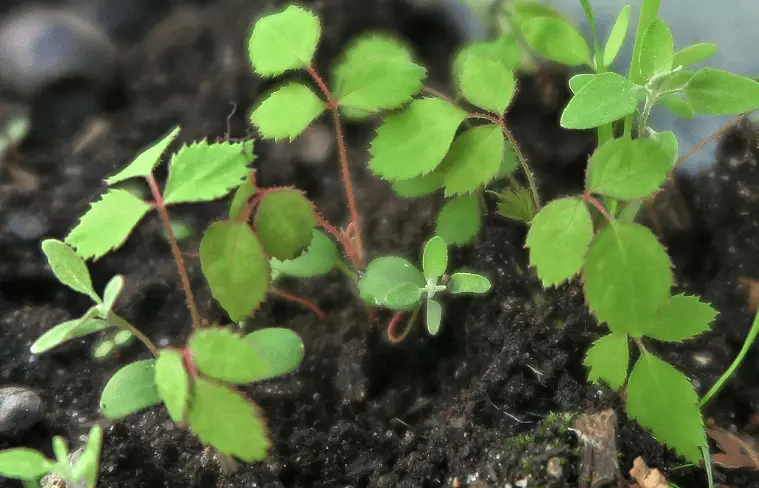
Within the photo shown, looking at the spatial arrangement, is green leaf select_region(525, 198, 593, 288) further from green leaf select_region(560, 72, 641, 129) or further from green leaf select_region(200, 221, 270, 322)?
green leaf select_region(200, 221, 270, 322)

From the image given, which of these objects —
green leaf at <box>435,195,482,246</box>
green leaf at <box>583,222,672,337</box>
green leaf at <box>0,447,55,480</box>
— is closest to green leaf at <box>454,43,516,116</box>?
green leaf at <box>435,195,482,246</box>

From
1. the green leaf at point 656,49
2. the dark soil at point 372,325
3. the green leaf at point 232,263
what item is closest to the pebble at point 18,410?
the dark soil at point 372,325

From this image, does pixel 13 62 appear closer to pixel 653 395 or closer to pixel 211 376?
pixel 211 376

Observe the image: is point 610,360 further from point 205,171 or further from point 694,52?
point 205,171

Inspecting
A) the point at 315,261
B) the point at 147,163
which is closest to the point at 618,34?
the point at 315,261

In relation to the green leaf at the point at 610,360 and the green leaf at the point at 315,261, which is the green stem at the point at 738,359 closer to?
the green leaf at the point at 610,360

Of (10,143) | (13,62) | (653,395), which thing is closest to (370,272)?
(653,395)
